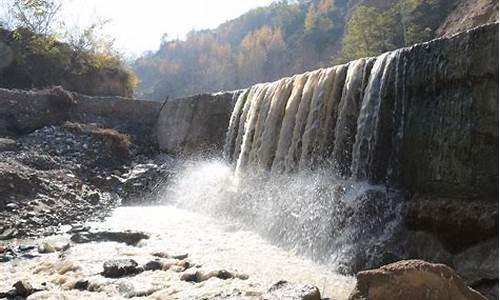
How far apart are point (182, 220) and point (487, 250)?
742 cm

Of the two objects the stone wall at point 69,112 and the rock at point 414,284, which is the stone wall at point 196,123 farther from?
the rock at point 414,284

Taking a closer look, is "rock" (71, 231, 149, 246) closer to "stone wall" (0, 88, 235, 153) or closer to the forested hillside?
"stone wall" (0, 88, 235, 153)

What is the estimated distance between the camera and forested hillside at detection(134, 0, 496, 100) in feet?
106

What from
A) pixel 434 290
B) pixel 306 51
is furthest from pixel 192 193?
pixel 306 51

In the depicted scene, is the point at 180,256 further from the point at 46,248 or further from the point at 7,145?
the point at 7,145

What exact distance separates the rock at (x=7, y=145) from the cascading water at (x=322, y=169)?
5609 mm

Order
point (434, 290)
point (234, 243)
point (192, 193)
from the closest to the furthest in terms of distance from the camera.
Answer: point (434, 290) → point (234, 243) → point (192, 193)

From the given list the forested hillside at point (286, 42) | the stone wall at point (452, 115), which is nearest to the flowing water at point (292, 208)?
the stone wall at point (452, 115)

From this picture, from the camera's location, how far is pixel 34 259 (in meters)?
7.80

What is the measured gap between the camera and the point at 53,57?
22.5 meters

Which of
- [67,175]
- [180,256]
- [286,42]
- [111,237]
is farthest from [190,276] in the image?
[286,42]

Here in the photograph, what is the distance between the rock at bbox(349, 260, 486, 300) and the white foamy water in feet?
5.15

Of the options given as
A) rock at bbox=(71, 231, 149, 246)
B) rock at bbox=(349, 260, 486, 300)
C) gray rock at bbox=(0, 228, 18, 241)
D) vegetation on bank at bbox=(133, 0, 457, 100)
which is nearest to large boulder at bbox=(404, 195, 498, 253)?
rock at bbox=(349, 260, 486, 300)

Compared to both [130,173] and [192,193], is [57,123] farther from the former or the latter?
[192,193]
